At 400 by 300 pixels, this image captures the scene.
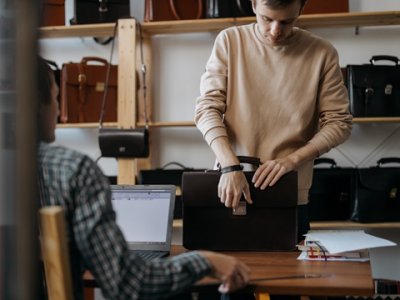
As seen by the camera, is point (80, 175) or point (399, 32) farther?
point (399, 32)

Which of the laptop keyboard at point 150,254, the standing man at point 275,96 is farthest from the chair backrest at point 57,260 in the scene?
the standing man at point 275,96

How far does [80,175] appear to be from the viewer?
33.9 inches

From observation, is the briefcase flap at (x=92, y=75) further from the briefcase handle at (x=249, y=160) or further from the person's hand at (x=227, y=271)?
the person's hand at (x=227, y=271)

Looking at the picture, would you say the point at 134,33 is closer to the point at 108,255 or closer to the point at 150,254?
the point at 150,254

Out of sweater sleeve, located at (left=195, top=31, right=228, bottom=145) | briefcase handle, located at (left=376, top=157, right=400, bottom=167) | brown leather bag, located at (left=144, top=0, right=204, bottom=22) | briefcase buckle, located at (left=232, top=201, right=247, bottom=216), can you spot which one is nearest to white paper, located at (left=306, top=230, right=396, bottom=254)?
briefcase buckle, located at (left=232, top=201, right=247, bottom=216)

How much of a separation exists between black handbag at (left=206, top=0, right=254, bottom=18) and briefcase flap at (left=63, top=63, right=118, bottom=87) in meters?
0.65

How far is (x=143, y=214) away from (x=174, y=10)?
1741mm

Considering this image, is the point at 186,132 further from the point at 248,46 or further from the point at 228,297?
the point at 228,297

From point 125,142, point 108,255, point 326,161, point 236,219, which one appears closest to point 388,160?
point 326,161

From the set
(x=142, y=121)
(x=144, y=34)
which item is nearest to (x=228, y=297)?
(x=142, y=121)

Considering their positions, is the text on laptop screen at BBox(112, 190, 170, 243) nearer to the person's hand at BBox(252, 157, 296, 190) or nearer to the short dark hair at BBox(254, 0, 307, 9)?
the person's hand at BBox(252, 157, 296, 190)

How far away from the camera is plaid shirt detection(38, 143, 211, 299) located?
0.84 metres

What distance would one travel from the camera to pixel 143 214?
5.08 ft

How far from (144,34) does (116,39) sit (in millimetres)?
230
